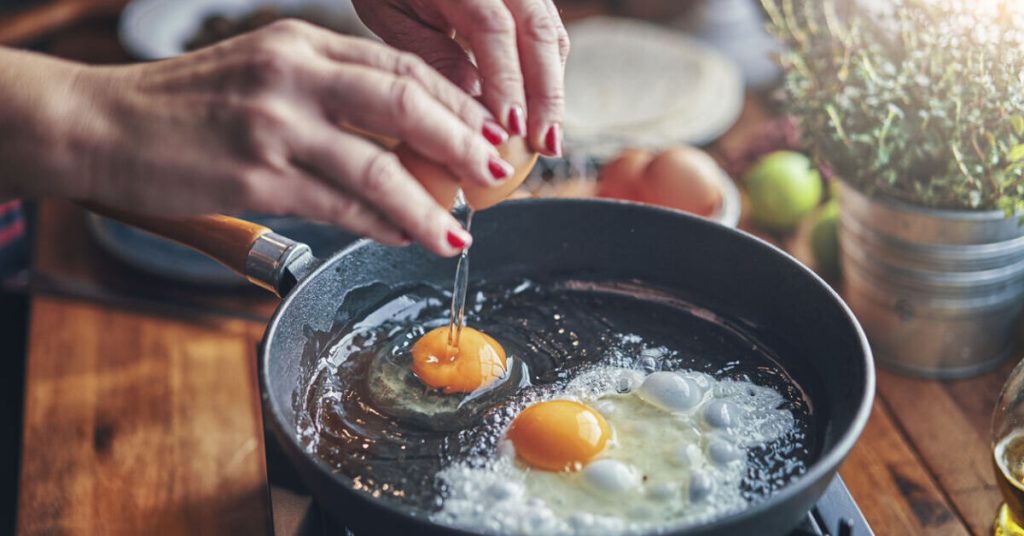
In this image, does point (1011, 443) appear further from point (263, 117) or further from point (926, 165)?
point (263, 117)

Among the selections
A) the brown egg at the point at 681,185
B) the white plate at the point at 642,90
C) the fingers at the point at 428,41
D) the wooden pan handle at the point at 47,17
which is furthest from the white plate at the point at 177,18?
the fingers at the point at 428,41

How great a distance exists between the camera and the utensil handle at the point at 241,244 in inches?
46.6

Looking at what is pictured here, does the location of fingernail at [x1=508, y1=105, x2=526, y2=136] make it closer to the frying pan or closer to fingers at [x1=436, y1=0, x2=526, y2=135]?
fingers at [x1=436, y1=0, x2=526, y2=135]

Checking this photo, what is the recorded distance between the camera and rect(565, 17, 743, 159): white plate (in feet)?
7.44

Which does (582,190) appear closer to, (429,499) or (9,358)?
(429,499)

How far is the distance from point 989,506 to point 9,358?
216 centimetres

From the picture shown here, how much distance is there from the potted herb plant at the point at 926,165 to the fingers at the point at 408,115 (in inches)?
32.3

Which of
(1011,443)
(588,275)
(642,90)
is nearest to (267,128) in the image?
(588,275)

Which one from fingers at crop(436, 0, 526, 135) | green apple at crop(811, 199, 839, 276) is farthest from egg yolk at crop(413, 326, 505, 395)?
green apple at crop(811, 199, 839, 276)

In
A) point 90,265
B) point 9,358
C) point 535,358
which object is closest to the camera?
point 535,358

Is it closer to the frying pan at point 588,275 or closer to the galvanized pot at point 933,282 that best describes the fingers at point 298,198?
the frying pan at point 588,275

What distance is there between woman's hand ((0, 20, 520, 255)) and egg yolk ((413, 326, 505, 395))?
0.37m

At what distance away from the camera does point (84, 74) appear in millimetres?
876

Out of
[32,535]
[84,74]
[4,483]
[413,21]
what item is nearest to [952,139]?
[413,21]
